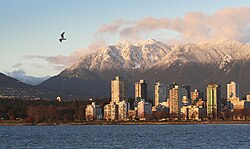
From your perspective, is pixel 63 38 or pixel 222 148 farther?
pixel 222 148

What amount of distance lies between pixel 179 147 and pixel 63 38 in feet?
120

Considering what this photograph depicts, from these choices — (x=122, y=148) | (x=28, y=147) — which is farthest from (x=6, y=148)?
(x=122, y=148)

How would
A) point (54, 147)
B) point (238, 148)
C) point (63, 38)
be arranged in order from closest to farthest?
point (63, 38), point (238, 148), point (54, 147)

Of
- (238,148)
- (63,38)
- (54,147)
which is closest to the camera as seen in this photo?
(63,38)

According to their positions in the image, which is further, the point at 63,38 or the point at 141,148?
the point at 141,148

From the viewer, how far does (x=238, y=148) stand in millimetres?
102875

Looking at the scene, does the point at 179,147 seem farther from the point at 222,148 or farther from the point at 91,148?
the point at 91,148

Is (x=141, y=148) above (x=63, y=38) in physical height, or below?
below

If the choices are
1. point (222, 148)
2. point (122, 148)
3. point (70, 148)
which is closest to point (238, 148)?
point (222, 148)

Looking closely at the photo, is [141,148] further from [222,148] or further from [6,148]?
[6,148]

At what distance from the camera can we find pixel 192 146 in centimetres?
10812

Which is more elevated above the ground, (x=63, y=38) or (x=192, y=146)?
(x=63, y=38)

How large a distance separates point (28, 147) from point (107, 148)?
1459 centimetres

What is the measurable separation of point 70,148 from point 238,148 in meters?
28.1
